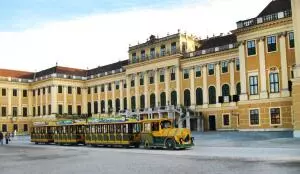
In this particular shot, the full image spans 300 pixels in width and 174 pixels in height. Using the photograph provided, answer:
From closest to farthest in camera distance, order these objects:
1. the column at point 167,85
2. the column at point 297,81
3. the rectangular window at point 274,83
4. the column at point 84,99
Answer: the column at point 297,81, the rectangular window at point 274,83, the column at point 167,85, the column at point 84,99

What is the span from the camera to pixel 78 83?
83.2 metres

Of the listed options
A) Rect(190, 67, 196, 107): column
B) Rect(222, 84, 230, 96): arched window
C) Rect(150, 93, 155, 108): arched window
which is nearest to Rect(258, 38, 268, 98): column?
Rect(222, 84, 230, 96): arched window

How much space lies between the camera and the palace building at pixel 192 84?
145 ft

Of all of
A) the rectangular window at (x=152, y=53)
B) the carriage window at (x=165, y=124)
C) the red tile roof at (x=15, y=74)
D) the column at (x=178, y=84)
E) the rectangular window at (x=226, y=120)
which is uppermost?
the rectangular window at (x=152, y=53)

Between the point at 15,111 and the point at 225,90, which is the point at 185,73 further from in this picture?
the point at 15,111

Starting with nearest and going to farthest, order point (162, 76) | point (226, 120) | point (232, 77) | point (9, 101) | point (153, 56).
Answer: point (232, 77)
point (226, 120)
point (162, 76)
point (153, 56)
point (9, 101)

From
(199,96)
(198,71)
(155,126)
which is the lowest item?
(155,126)

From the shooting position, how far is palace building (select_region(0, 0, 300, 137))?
44.2m

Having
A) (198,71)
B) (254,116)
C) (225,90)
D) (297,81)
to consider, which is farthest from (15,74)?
(297,81)

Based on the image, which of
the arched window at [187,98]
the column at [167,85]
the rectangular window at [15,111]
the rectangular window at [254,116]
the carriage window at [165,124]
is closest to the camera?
the carriage window at [165,124]

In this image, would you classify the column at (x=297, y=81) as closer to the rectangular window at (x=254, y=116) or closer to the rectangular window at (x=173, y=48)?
the rectangular window at (x=254, y=116)

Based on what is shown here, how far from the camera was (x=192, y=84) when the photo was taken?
6222 cm

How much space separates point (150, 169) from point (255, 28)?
109ft

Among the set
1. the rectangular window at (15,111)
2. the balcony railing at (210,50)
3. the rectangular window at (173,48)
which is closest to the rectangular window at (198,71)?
the balcony railing at (210,50)
